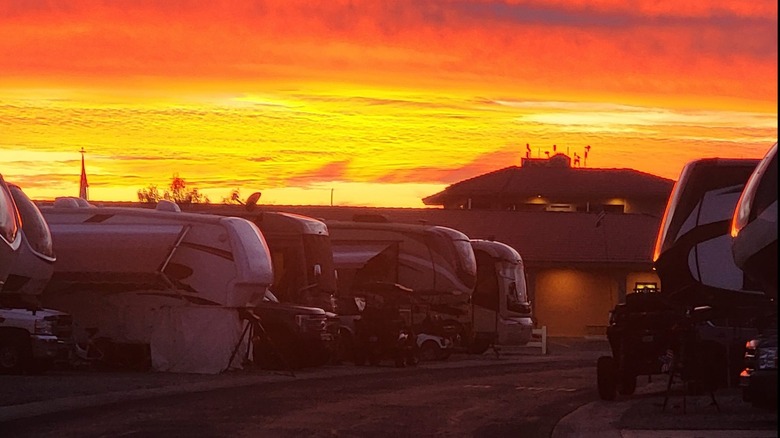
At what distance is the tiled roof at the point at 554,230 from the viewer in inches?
2283

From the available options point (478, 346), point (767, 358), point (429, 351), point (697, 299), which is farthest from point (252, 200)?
point (767, 358)

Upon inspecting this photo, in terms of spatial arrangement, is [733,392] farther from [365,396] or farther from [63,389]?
[63,389]

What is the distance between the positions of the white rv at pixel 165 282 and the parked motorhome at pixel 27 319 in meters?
2.13

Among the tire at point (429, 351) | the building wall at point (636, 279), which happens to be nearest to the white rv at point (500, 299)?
the tire at point (429, 351)

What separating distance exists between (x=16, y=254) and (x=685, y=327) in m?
11.9

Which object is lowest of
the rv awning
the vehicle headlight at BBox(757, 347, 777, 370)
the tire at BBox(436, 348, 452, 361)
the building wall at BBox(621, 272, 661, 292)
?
the tire at BBox(436, 348, 452, 361)

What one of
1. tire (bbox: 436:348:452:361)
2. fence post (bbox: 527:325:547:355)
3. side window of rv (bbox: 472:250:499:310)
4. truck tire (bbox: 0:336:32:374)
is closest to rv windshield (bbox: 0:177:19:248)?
truck tire (bbox: 0:336:32:374)

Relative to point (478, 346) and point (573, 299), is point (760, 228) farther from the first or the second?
point (573, 299)

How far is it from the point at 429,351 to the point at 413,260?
2393 mm

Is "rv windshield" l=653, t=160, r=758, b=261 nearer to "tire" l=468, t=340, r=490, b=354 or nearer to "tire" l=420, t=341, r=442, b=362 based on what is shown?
"tire" l=420, t=341, r=442, b=362

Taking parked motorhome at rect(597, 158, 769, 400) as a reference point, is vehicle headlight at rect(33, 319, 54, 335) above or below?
below

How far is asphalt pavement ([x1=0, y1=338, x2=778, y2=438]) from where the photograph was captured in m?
19.8

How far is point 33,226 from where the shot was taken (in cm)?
2975

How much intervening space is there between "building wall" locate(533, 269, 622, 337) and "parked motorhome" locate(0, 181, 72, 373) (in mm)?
30817
